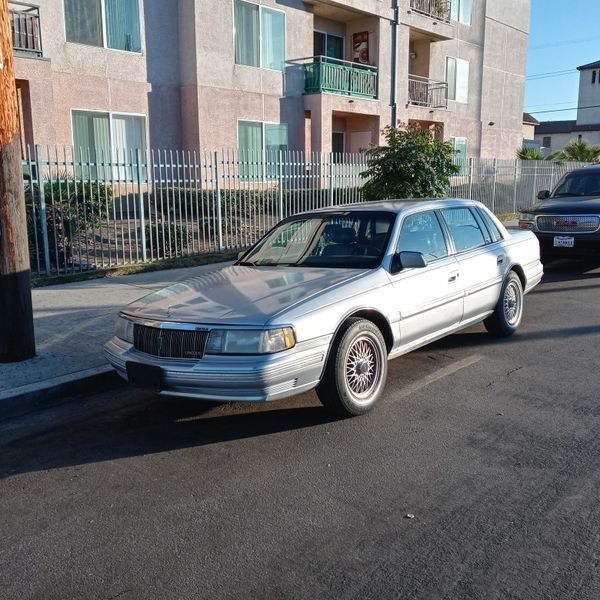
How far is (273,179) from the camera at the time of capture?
14.1 m

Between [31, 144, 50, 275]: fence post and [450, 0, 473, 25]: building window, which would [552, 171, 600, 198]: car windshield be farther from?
[450, 0, 473, 25]: building window

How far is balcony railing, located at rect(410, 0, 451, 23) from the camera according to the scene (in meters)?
24.1

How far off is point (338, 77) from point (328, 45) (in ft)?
8.53

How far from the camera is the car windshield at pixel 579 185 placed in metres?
12.5

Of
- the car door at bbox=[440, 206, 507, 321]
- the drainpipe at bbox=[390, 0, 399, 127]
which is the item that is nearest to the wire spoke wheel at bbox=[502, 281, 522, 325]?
the car door at bbox=[440, 206, 507, 321]

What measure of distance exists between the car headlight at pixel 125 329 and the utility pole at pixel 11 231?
145 centimetres

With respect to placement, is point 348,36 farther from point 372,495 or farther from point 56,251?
point 372,495

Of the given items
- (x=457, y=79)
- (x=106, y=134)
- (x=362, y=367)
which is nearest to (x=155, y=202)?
(x=106, y=134)

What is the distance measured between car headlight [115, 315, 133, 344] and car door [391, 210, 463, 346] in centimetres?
208

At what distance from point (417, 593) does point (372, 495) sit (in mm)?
913

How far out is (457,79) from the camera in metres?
27.7

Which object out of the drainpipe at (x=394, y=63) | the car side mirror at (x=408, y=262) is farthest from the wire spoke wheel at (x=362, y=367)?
the drainpipe at (x=394, y=63)

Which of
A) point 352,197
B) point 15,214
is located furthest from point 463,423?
point 352,197

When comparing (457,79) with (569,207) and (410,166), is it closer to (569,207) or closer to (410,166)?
(569,207)
